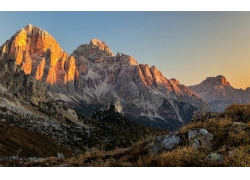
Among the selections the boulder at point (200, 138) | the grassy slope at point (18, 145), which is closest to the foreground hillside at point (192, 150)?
the boulder at point (200, 138)

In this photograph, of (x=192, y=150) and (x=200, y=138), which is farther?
(x=200, y=138)

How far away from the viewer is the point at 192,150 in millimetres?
12438

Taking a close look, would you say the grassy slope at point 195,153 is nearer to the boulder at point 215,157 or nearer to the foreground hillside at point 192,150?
the foreground hillside at point 192,150

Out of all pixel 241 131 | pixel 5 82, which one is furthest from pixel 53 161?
pixel 5 82

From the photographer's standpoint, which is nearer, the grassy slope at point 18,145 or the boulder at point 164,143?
the boulder at point 164,143

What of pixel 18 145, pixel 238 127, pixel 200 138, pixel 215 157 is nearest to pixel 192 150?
pixel 215 157

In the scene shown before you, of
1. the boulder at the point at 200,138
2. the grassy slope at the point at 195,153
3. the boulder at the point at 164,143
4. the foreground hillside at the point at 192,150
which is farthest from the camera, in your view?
the boulder at the point at 164,143

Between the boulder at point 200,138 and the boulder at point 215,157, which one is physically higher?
the boulder at point 200,138

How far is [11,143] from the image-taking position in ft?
149

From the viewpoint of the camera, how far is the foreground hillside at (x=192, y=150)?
39.0 ft

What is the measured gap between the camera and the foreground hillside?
11.9 metres

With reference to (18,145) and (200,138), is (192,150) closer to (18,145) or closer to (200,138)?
(200,138)

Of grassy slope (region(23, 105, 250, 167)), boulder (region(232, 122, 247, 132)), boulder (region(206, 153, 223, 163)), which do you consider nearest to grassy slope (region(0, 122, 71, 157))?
grassy slope (region(23, 105, 250, 167))
